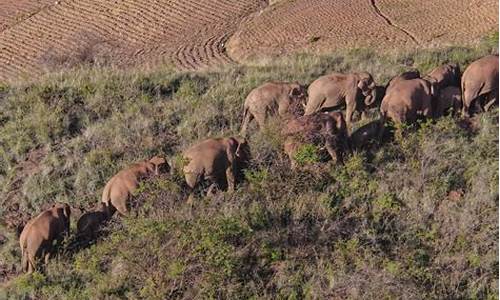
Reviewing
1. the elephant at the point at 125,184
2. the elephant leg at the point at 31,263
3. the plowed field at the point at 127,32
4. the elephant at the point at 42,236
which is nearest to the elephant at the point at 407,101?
the elephant at the point at 125,184

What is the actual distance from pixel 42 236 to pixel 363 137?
194 inches

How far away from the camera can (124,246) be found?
398 inches

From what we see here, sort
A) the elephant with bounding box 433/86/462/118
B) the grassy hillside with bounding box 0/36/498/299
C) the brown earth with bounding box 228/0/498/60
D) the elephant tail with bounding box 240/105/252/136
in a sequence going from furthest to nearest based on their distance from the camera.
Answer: the brown earth with bounding box 228/0/498/60 → the elephant tail with bounding box 240/105/252/136 → the elephant with bounding box 433/86/462/118 → the grassy hillside with bounding box 0/36/498/299

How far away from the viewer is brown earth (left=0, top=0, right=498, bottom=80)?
23156 mm

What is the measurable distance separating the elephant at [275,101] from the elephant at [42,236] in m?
3.62

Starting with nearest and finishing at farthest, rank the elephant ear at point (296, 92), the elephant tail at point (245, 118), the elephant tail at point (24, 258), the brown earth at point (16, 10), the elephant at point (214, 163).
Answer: the elephant tail at point (24, 258) < the elephant at point (214, 163) < the elephant ear at point (296, 92) < the elephant tail at point (245, 118) < the brown earth at point (16, 10)

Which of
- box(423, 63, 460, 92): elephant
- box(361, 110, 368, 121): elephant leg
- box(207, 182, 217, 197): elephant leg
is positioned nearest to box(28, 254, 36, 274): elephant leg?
box(207, 182, 217, 197): elephant leg

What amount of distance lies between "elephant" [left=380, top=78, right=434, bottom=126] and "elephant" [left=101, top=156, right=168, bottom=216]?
3.58 metres

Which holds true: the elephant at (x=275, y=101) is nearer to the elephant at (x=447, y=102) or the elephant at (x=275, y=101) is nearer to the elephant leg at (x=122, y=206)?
the elephant at (x=447, y=102)

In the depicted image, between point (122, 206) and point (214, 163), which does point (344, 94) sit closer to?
point (214, 163)

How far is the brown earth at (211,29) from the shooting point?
2316 centimetres

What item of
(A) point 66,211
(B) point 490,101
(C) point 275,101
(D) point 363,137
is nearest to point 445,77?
(B) point 490,101

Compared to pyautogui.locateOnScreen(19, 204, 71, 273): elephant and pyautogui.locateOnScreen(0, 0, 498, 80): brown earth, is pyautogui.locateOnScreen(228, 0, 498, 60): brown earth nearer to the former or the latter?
pyautogui.locateOnScreen(0, 0, 498, 80): brown earth

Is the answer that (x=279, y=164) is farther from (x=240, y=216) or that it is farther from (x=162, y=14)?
(x=162, y=14)
